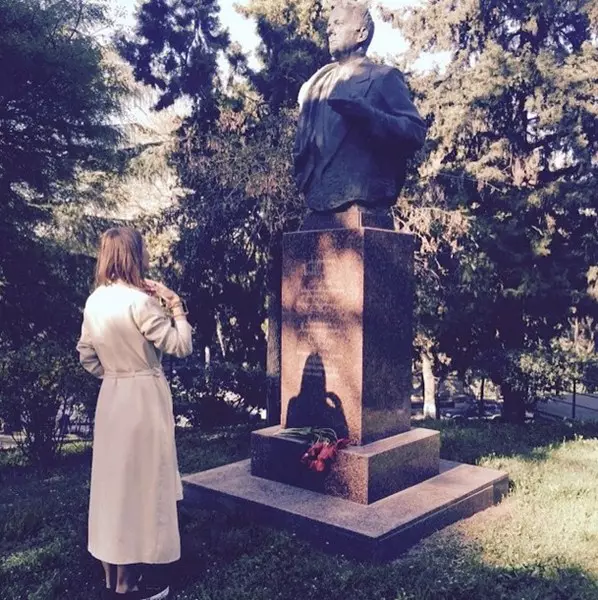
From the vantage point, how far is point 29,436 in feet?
26.8

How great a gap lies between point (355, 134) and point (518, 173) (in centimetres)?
811

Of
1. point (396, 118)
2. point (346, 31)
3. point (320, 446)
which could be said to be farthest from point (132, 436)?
point (346, 31)

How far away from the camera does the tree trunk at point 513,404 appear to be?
12.4 m

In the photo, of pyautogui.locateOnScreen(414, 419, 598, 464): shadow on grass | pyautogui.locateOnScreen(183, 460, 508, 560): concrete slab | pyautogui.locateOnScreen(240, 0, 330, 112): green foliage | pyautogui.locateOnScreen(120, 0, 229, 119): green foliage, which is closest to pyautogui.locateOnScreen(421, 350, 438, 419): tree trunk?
pyautogui.locateOnScreen(414, 419, 598, 464): shadow on grass

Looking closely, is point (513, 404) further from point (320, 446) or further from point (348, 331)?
point (320, 446)

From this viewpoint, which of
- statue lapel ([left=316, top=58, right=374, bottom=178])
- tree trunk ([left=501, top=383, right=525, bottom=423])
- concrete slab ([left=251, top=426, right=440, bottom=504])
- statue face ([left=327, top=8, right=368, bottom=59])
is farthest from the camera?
tree trunk ([left=501, top=383, right=525, bottom=423])

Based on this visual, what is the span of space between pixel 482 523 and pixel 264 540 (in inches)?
67.5

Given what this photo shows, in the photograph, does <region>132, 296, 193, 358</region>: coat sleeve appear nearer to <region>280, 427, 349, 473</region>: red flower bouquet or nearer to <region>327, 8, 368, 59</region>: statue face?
<region>280, 427, 349, 473</region>: red flower bouquet

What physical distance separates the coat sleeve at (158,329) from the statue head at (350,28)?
3421 millimetres

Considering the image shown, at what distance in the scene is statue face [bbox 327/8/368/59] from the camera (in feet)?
18.3

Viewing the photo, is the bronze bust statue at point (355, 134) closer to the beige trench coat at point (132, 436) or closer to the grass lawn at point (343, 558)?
the beige trench coat at point (132, 436)

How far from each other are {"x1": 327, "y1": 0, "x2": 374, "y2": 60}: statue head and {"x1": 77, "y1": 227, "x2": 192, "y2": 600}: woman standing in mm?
3210

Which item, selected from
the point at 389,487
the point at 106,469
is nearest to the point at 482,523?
the point at 389,487

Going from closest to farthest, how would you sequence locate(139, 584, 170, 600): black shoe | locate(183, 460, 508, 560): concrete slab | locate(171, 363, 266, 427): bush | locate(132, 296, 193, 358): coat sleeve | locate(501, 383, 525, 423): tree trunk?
1. locate(132, 296, 193, 358): coat sleeve
2. locate(139, 584, 170, 600): black shoe
3. locate(183, 460, 508, 560): concrete slab
4. locate(171, 363, 266, 427): bush
5. locate(501, 383, 525, 423): tree trunk
